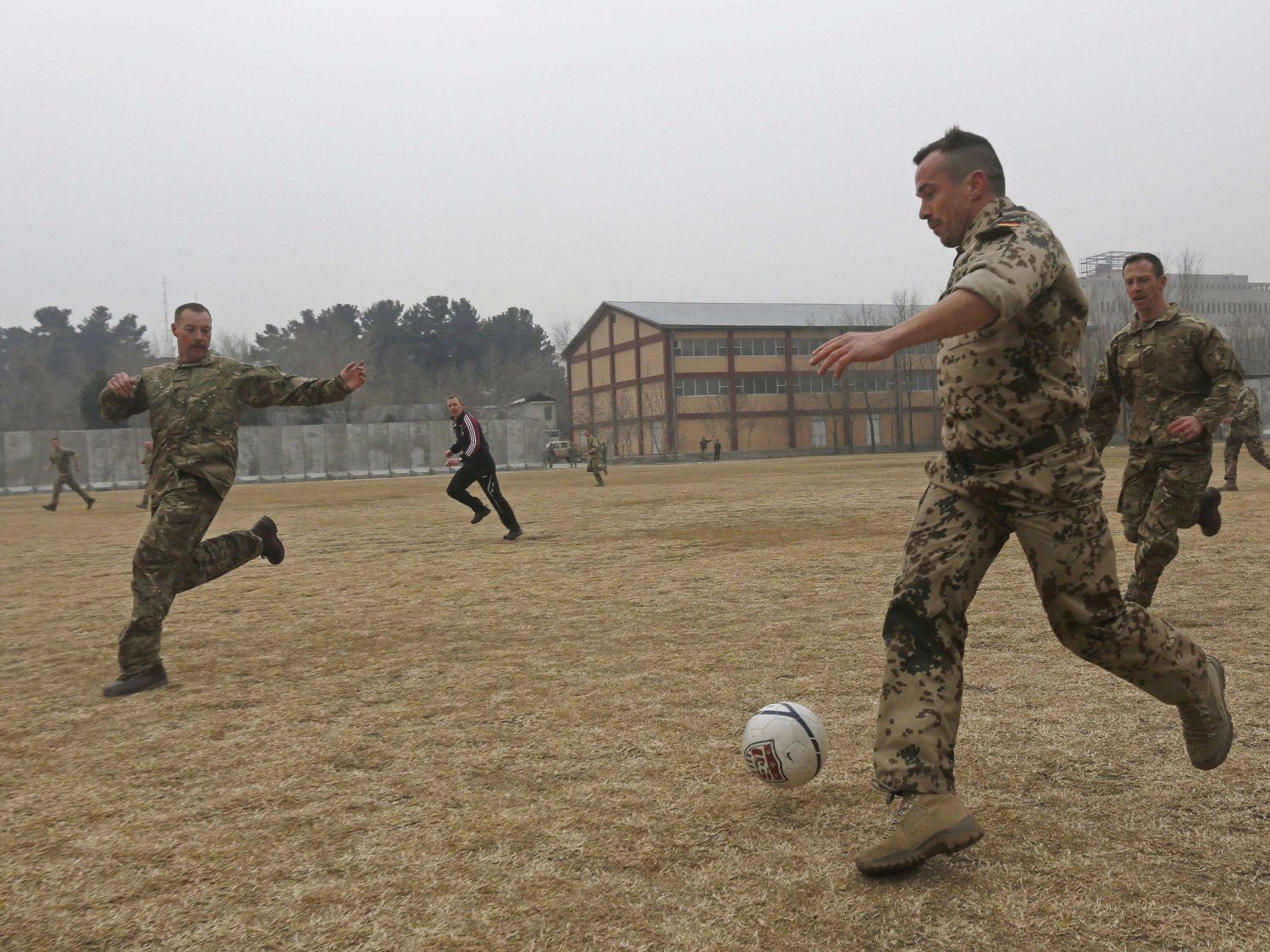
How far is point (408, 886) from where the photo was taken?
10.7 feet

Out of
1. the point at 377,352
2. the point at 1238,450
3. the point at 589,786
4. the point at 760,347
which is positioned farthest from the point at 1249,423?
the point at 377,352

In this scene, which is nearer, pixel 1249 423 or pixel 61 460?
pixel 1249 423

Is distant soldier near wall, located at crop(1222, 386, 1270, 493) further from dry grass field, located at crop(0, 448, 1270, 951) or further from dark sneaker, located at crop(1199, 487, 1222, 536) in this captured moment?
dark sneaker, located at crop(1199, 487, 1222, 536)

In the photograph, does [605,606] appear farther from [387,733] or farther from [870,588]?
[387,733]

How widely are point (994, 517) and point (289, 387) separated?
4978 mm

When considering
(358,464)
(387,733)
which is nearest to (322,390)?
(387,733)

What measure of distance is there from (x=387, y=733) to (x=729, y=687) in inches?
70.1

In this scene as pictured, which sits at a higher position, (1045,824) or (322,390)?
(322,390)

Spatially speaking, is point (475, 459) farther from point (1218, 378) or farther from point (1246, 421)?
point (1218, 378)

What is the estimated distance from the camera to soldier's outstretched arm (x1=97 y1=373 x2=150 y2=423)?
669 centimetres

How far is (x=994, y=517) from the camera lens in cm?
352

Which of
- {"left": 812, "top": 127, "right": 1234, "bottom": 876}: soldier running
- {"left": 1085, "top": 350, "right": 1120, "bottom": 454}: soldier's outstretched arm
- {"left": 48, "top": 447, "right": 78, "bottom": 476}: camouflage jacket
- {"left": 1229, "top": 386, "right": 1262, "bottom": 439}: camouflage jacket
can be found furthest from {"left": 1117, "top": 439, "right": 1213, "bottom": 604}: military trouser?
{"left": 48, "top": 447, "right": 78, "bottom": 476}: camouflage jacket

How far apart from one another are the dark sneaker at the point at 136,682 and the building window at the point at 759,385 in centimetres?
7147

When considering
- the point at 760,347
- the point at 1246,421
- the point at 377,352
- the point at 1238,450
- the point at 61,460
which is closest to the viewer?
the point at 1246,421
